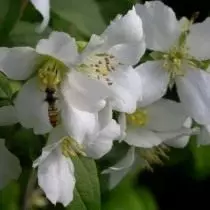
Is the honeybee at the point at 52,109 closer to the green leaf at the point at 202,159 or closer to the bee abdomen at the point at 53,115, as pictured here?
the bee abdomen at the point at 53,115

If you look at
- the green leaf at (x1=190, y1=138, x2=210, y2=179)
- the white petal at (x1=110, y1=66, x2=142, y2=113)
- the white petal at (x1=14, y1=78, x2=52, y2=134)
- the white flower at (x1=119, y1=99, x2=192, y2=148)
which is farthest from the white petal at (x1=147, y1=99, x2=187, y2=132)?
the green leaf at (x1=190, y1=138, x2=210, y2=179)

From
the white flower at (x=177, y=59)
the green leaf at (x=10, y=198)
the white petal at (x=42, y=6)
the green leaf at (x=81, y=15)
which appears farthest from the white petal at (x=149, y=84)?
the green leaf at (x=10, y=198)

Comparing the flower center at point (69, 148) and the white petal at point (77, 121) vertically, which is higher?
the white petal at point (77, 121)

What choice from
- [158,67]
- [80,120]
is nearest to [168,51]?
[158,67]

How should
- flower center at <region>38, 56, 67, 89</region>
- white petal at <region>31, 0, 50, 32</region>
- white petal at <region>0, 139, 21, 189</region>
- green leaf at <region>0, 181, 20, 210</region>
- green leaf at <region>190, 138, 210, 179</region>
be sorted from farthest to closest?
1. green leaf at <region>190, 138, 210, 179</region>
2. green leaf at <region>0, 181, 20, 210</region>
3. white petal at <region>0, 139, 21, 189</region>
4. flower center at <region>38, 56, 67, 89</region>
5. white petal at <region>31, 0, 50, 32</region>

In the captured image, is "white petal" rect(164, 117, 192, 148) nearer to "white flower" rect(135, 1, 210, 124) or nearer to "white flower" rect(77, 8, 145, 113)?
"white flower" rect(135, 1, 210, 124)

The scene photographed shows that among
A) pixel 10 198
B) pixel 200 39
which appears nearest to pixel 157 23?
pixel 200 39

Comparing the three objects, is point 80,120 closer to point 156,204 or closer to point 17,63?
point 17,63
